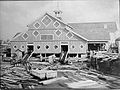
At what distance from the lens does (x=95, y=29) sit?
3641 mm

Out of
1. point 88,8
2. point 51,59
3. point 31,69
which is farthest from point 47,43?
point 88,8

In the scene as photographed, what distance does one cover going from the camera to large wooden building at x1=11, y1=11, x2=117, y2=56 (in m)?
3.63

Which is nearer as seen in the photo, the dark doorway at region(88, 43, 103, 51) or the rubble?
the rubble

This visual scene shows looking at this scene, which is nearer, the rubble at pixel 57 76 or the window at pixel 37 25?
the rubble at pixel 57 76

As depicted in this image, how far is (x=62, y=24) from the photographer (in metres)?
3.66

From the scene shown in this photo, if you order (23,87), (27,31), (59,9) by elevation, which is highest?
(59,9)

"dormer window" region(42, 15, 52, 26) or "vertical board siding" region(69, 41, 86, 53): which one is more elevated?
"dormer window" region(42, 15, 52, 26)

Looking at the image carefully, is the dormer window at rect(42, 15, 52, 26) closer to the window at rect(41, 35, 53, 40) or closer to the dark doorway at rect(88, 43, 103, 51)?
the window at rect(41, 35, 53, 40)

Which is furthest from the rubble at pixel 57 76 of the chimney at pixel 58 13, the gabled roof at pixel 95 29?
the chimney at pixel 58 13

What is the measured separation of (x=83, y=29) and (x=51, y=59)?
0.96 metres

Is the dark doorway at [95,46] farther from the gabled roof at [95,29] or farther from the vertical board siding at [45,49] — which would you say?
the vertical board siding at [45,49]

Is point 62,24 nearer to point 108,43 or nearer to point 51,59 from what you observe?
point 51,59

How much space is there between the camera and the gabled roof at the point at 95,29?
3.56 meters

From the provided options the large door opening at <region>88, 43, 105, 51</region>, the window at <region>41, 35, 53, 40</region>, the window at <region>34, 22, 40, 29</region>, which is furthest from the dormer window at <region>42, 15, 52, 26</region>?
the large door opening at <region>88, 43, 105, 51</region>
